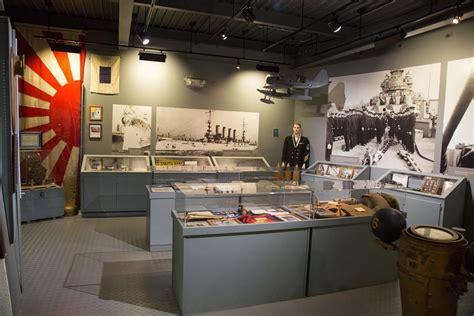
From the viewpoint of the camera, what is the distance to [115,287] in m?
3.92

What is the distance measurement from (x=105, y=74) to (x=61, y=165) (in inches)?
89.6

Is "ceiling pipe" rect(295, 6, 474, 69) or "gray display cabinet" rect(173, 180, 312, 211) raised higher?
"ceiling pipe" rect(295, 6, 474, 69)

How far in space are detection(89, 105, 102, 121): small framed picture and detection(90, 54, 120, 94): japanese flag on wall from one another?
1.19 ft

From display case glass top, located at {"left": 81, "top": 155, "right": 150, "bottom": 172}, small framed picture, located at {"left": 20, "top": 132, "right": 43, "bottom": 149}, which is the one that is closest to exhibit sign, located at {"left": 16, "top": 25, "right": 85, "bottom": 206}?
small framed picture, located at {"left": 20, "top": 132, "right": 43, "bottom": 149}

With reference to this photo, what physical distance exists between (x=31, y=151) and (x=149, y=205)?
352cm

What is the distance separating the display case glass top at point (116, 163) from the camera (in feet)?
24.5

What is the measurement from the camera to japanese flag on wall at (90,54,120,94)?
7758 mm

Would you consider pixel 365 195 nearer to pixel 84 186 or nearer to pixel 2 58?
pixel 2 58

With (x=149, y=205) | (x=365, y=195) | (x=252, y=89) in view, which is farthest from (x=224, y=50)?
(x=365, y=195)

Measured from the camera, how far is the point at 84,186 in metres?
6.99

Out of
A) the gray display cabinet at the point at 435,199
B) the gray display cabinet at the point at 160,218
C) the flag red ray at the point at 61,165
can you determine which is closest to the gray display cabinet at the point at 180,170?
the gray display cabinet at the point at 160,218

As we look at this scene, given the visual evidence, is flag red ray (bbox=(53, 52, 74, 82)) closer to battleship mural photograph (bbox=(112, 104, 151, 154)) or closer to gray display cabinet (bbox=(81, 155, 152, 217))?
battleship mural photograph (bbox=(112, 104, 151, 154))

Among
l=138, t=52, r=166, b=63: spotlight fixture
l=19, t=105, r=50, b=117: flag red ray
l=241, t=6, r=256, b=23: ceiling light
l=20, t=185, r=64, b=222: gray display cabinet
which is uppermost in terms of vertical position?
l=241, t=6, r=256, b=23: ceiling light

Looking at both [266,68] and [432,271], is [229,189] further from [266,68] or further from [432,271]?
[266,68]
